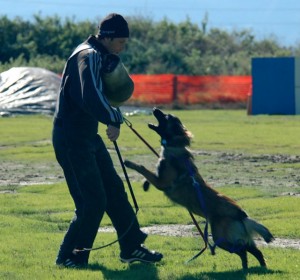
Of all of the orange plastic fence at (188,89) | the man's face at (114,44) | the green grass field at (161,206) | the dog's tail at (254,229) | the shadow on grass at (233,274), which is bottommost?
the orange plastic fence at (188,89)

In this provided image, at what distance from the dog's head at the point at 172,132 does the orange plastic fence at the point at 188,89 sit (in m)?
36.3

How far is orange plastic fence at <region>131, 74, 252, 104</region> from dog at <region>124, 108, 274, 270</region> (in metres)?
36.4

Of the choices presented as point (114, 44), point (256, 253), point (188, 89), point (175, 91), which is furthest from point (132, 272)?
point (188, 89)

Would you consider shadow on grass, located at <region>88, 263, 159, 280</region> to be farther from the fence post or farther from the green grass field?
the fence post

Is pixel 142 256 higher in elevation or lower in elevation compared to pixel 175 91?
higher

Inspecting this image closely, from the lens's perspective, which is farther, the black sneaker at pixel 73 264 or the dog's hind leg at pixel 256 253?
the black sneaker at pixel 73 264

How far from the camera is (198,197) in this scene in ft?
29.8

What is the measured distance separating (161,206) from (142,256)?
3.96m

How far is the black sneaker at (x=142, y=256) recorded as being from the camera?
9305 millimetres

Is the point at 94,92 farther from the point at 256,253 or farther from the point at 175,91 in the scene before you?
the point at 175,91

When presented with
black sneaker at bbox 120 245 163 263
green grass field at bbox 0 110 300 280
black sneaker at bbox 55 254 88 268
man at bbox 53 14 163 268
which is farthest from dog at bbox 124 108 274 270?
black sneaker at bbox 55 254 88 268

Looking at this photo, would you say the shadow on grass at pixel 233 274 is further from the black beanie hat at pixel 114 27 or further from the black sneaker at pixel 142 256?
the black beanie hat at pixel 114 27

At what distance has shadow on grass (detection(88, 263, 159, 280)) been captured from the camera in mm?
8656

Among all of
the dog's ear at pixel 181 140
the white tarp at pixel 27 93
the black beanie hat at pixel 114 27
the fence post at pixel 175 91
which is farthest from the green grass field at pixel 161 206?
the fence post at pixel 175 91
